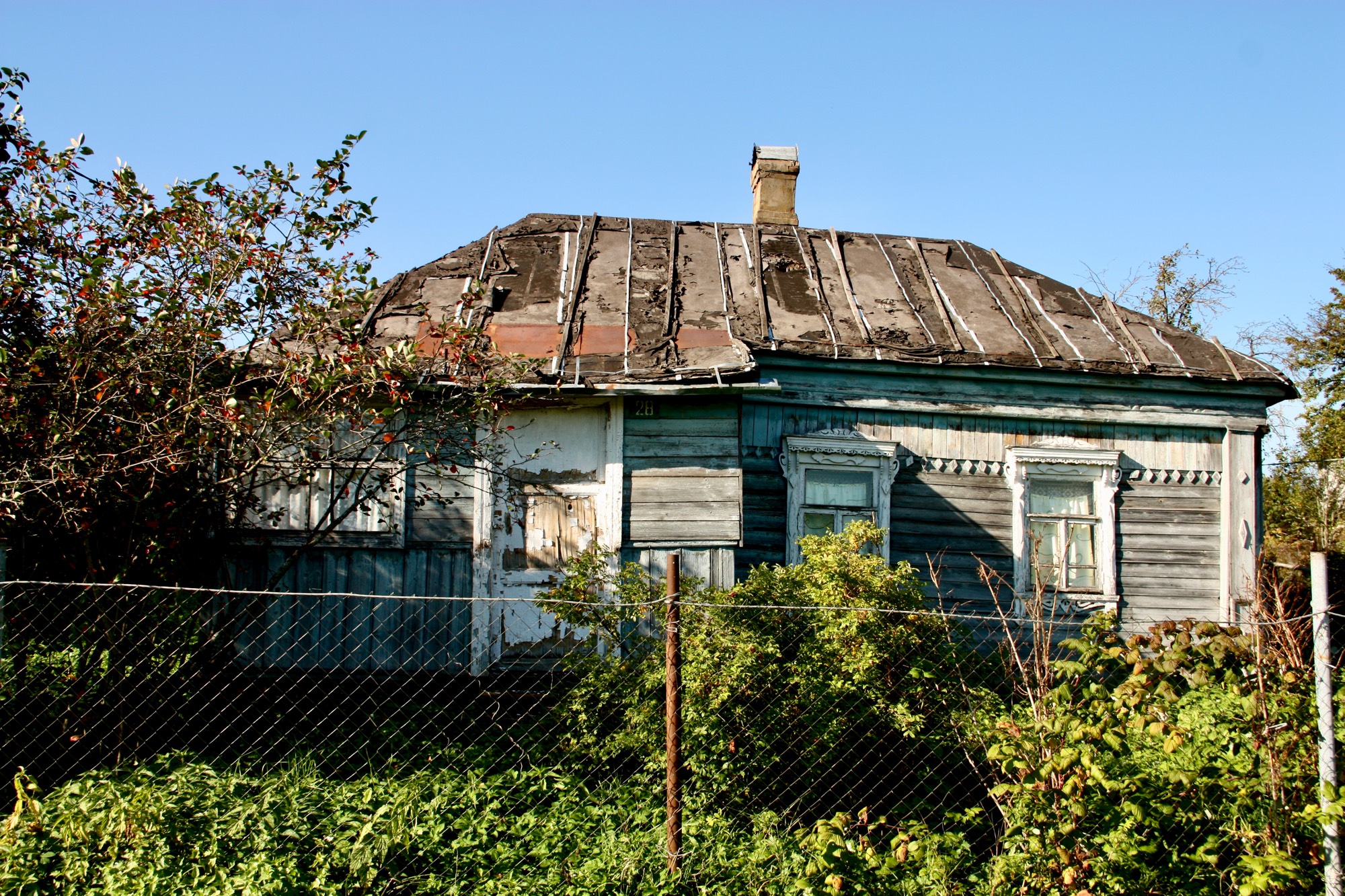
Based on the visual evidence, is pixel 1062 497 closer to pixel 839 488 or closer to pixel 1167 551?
pixel 1167 551

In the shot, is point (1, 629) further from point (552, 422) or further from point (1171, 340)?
point (1171, 340)

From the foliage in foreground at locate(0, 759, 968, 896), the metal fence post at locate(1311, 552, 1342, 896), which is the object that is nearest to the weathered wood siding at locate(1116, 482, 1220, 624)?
the metal fence post at locate(1311, 552, 1342, 896)

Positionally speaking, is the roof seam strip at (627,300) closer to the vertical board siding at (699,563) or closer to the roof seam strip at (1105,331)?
the vertical board siding at (699,563)

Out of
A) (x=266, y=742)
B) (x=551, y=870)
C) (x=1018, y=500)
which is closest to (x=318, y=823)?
(x=551, y=870)

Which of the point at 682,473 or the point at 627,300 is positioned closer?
the point at 682,473

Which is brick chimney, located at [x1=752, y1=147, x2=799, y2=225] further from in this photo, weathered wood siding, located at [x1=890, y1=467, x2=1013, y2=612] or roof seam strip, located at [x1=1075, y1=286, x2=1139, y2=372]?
weathered wood siding, located at [x1=890, y1=467, x2=1013, y2=612]

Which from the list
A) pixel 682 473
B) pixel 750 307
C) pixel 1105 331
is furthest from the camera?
pixel 1105 331

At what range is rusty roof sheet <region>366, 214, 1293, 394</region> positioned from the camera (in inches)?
343

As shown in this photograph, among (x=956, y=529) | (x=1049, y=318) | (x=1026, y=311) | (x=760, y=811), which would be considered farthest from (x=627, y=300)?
(x=760, y=811)

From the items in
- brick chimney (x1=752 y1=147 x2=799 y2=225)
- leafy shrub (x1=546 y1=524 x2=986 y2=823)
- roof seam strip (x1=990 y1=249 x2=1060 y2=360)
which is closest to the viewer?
leafy shrub (x1=546 y1=524 x2=986 y2=823)

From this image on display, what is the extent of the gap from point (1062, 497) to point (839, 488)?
2.51m

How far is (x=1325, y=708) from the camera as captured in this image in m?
3.87

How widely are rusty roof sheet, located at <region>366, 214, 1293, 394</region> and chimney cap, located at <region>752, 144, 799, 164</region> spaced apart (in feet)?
4.16

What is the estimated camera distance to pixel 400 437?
773 centimetres
